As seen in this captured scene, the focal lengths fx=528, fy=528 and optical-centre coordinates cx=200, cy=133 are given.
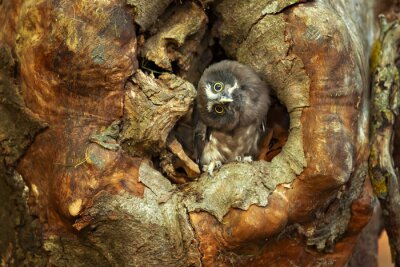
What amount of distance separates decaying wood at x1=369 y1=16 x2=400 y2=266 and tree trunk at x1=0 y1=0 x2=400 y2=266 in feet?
1.01

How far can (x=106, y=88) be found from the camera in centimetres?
331

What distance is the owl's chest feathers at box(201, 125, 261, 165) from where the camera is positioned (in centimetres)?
408

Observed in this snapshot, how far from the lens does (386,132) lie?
3.98 m

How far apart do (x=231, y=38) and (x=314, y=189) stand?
1.26 meters

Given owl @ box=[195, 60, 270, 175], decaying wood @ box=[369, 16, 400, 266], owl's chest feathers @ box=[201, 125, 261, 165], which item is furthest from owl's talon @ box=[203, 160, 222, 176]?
decaying wood @ box=[369, 16, 400, 266]

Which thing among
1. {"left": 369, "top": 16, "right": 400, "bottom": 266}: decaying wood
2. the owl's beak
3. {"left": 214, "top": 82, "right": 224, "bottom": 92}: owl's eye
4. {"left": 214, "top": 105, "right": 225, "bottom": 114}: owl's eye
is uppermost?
{"left": 214, "top": 82, "right": 224, "bottom": 92}: owl's eye

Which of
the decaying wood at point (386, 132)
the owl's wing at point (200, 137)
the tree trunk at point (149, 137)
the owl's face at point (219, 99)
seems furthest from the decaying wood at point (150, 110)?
the decaying wood at point (386, 132)

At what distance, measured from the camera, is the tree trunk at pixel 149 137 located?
326cm

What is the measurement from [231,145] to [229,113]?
12.7 inches

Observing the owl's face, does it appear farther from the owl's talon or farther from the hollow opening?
the owl's talon

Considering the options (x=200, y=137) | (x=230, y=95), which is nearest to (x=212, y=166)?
(x=200, y=137)

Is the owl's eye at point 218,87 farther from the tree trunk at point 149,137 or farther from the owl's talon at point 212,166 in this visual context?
the owl's talon at point 212,166

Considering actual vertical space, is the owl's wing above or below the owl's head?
below

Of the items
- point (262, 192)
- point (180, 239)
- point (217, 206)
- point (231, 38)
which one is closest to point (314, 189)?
point (262, 192)
